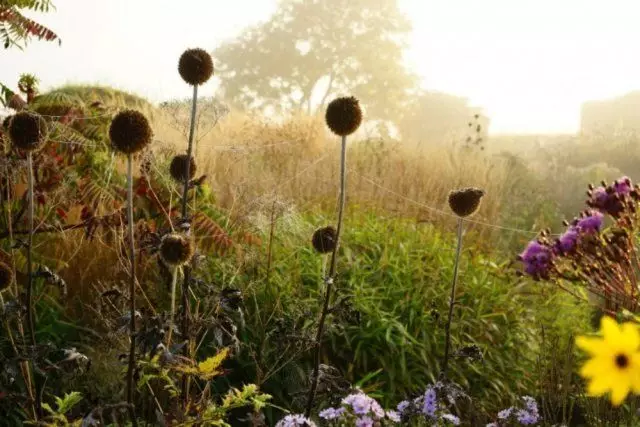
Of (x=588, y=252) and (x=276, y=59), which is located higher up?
(x=276, y=59)

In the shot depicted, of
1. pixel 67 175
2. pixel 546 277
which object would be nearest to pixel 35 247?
pixel 67 175

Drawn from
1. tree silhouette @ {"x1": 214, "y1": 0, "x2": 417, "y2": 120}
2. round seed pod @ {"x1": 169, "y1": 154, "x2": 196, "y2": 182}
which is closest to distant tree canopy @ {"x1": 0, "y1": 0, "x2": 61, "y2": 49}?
round seed pod @ {"x1": 169, "y1": 154, "x2": 196, "y2": 182}

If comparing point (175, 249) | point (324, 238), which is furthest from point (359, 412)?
point (175, 249)

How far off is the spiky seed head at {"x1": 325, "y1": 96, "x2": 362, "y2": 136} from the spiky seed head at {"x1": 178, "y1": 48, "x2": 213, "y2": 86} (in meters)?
0.48

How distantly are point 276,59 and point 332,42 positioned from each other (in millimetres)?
2827

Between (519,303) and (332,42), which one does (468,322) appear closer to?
(519,303)

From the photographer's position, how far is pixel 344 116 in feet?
8.77

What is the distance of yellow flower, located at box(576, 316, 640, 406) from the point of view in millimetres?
1427

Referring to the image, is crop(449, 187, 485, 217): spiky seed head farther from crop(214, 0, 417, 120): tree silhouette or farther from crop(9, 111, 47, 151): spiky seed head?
crop(214, 0, 417, 120): tree silhouette

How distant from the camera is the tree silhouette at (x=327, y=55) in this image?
33.8m

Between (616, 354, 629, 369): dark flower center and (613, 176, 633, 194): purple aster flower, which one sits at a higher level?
(613, 176, 633, 194): purple aster flower

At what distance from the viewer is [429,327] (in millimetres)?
4578

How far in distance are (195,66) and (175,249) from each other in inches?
29.7

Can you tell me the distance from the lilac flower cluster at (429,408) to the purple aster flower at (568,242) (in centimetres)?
110
